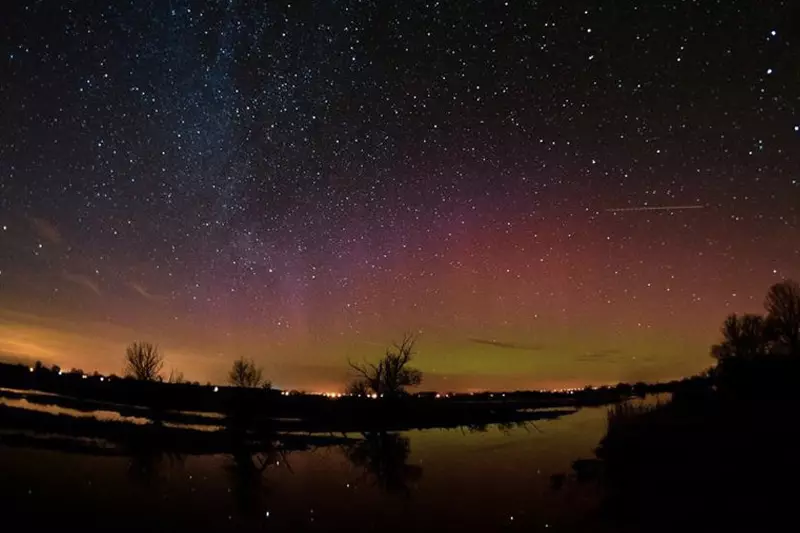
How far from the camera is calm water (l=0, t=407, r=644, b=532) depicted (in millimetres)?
9914

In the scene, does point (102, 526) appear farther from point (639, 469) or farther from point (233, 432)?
point (233, 432)

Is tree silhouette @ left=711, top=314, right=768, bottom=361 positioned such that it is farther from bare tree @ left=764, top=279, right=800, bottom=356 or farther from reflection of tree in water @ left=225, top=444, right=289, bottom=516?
reflection of tree in water @ left=225, top=444, right=289, bottom=516

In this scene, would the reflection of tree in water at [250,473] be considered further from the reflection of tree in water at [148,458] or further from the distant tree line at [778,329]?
the distant tree line at [778,329]

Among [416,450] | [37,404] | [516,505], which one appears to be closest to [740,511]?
[516,505]

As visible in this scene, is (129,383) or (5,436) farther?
(129,383)

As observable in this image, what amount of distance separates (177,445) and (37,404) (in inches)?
890

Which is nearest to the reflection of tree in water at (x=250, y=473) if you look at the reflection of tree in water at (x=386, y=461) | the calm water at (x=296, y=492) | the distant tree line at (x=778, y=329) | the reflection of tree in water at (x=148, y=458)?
the calm water at (x=296, y=492)

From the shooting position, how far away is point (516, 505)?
11.7 meters

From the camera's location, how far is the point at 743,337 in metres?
78.6

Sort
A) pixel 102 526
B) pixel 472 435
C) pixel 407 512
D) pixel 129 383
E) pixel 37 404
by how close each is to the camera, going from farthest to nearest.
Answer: pixel 129 383, pixel 37 404, pixel 472 435, pixel 407 512, pixel 102 526

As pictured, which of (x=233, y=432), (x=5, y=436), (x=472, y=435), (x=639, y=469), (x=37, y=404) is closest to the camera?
(x=639, y=469)

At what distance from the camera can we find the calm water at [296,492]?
32.5 ft

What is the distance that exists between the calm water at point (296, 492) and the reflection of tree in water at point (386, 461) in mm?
58

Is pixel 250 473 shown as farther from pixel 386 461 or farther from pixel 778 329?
pixel 778 329
